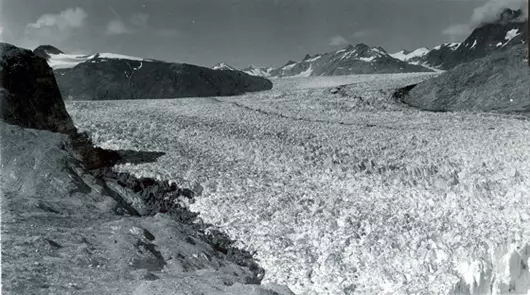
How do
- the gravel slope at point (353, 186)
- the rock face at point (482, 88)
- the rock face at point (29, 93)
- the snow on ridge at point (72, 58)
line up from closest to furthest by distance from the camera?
1. the gravel slope at point (353, 186)
2. the rock face at point (29, 93)
3. the rock face at point (482, 88)
4. the snow on ridge at point (72, 58)

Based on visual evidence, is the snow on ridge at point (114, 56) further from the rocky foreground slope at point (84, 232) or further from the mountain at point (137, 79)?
the rocky foreground slope at point (84, 232)

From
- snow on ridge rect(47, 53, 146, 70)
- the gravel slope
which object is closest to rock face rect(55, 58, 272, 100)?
snow on ridge rect(47, 53, 146, 70)

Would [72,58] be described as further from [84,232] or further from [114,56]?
[84,232]

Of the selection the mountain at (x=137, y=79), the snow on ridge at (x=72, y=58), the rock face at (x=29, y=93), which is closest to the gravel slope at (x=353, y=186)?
the rock face at (x=29, y=93)

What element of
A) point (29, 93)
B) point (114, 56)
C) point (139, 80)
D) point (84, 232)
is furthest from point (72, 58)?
point (84, 232)

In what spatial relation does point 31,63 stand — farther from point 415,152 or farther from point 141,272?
point 415,152

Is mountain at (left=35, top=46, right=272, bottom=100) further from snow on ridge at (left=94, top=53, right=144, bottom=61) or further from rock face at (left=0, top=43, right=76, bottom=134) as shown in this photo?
rock face at (left=0, top=43, right=76, bottom=134)
